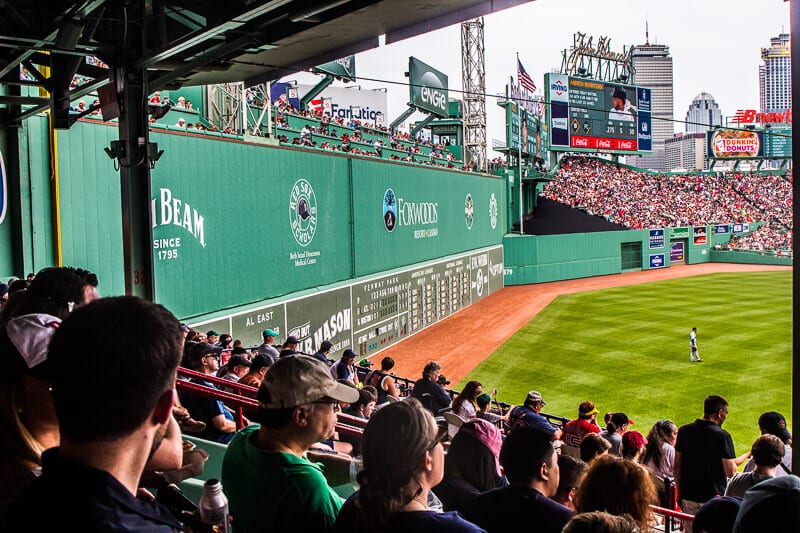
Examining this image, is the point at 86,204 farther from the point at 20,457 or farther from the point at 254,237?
the point at 20,457

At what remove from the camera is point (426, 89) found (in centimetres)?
4175

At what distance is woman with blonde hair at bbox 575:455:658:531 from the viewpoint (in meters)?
2.93

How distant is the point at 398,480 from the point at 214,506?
23.4 inches

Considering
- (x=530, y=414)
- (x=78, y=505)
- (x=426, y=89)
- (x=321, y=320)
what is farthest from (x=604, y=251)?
(x=78, y=505)

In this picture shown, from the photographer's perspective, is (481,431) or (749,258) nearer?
(481,431)

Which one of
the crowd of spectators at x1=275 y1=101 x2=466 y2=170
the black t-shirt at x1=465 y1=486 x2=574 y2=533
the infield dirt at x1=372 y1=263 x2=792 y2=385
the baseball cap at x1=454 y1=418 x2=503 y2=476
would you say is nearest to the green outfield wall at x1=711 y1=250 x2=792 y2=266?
the infield dirt at x1=372 y1=263 x2=792 y2=385

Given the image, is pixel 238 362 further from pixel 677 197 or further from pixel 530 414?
pixel 677 197

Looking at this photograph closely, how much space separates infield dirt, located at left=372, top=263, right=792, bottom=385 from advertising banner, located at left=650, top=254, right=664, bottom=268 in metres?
4.68

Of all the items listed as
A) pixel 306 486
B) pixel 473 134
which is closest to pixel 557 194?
pixel 473 134

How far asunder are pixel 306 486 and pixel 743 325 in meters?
28.0

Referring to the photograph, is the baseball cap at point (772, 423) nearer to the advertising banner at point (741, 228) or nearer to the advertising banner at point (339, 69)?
the advertising banner at point (339, 69)

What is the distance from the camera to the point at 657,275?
152 feet

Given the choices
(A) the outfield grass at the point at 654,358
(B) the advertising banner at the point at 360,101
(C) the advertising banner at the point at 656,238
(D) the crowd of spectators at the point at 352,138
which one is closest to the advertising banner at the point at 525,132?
(D) the crowd of spectators at the point at 352,138

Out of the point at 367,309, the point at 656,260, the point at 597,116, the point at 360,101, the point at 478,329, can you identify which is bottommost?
the point at 478,329
